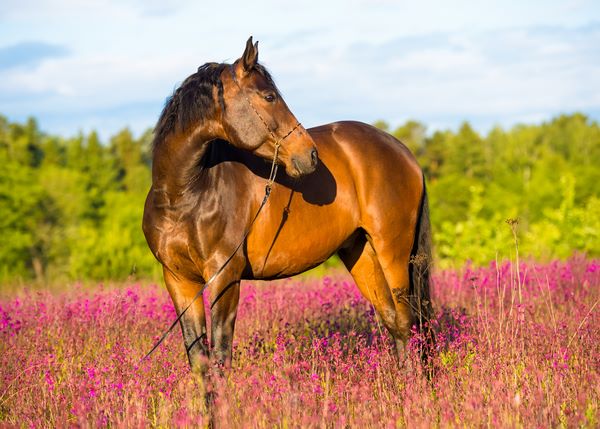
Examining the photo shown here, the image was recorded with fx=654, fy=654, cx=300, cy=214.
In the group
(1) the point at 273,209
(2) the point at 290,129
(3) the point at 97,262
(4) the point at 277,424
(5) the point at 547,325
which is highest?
(2) the point at 290,129

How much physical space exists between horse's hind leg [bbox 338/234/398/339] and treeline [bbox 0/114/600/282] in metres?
12.2

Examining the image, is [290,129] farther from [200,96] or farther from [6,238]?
[6,238]

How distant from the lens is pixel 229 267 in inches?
183

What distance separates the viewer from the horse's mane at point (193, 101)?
4.69m

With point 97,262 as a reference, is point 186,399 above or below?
above

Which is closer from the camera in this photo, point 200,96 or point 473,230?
point 200,96

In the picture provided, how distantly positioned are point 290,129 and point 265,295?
3659 millimetres

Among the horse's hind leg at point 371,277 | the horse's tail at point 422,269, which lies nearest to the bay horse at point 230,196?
the horse's tail at point 422,269

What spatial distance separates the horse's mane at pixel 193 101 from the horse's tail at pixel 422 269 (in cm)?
216

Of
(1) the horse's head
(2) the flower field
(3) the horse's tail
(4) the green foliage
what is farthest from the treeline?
(1) the horse's head

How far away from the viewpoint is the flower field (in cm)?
370

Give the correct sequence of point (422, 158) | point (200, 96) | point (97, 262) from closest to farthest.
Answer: point (200, 96) → point (97, 262) → point (422, 158)

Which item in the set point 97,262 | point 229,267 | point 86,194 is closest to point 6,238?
point 97,262

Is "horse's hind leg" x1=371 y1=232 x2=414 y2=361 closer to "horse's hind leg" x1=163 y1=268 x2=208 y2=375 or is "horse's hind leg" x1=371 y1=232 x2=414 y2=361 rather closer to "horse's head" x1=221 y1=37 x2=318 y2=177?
"horse's head" x1=221 y1=37 x2=318 y2=177
